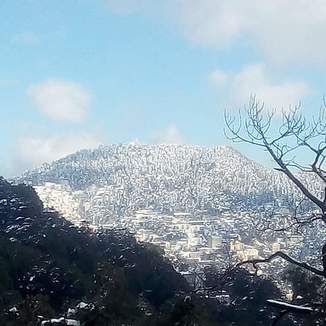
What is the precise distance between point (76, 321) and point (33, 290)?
975 cm

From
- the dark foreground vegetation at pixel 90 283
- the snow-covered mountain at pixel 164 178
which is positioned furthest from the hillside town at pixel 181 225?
the dark foreground vegetation at pixel 90 283

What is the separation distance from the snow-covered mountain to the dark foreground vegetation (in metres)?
82.0

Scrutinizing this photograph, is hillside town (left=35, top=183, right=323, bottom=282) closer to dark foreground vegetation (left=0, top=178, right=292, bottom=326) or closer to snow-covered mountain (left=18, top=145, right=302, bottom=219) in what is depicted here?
snow-covered mountain (left=18, top=145, right=302, bottom=219)

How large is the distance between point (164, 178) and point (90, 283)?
136m

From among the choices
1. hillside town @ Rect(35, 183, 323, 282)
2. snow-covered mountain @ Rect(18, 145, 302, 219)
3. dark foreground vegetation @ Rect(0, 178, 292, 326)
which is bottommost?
dark foreground vegetation @ Rect(0, 178, 292, 326)

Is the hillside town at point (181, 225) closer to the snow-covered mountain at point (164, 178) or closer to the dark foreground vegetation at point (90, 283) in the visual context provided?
the snow-covered mountain at point (164, 178)

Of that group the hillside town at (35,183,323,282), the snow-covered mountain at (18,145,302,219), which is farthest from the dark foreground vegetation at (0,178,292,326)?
the snow-covered mountain at (18,145,302,219)

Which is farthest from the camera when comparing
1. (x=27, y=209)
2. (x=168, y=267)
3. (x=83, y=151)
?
(x=83, y=151)

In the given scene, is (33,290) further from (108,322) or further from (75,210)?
(75,210)

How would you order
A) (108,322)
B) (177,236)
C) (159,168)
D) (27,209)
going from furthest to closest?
(159,168) → (177,236) → (27,209) → (108,322)

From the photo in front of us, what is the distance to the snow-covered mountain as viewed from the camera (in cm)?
13325

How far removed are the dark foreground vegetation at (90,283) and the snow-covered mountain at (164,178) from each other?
269ft

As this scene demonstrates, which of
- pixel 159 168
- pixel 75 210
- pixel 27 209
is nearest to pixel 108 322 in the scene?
pixel 27 209

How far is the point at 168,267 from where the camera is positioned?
31.6 metres
